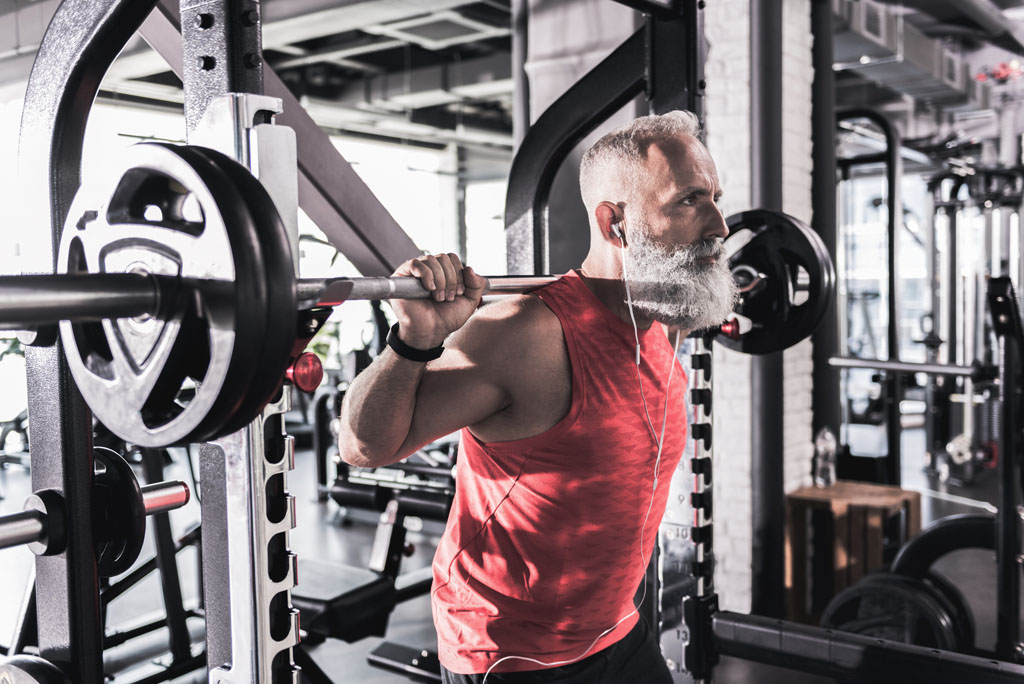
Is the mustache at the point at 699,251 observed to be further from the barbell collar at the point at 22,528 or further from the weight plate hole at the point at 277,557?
the barbell collar at the point at 22,528

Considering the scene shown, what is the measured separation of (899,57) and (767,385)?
3061 mm

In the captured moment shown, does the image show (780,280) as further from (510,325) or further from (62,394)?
(62,394)

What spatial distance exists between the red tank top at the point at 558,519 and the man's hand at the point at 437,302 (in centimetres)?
31

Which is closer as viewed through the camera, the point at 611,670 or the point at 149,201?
the point at 149,201

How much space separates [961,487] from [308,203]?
18.9 ft

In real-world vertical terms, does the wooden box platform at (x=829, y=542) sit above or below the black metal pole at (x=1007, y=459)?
below

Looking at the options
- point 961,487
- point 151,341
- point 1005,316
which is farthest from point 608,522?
point 961,487

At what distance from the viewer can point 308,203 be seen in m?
2.37

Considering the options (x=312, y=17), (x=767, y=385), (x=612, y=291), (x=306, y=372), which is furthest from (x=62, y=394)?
(x=312, y=17)

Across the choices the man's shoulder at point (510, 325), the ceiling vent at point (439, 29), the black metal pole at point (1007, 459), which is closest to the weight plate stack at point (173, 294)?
the man's shoulder at point (510, 325)

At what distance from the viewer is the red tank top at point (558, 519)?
4.86 ft

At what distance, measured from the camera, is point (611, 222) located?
164 cm

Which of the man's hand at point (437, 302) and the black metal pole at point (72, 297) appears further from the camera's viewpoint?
the man's hand at point (437, 302)

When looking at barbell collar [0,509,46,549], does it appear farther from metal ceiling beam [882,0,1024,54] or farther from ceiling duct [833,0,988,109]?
metal ceiling beam [882,0,1024,54]
